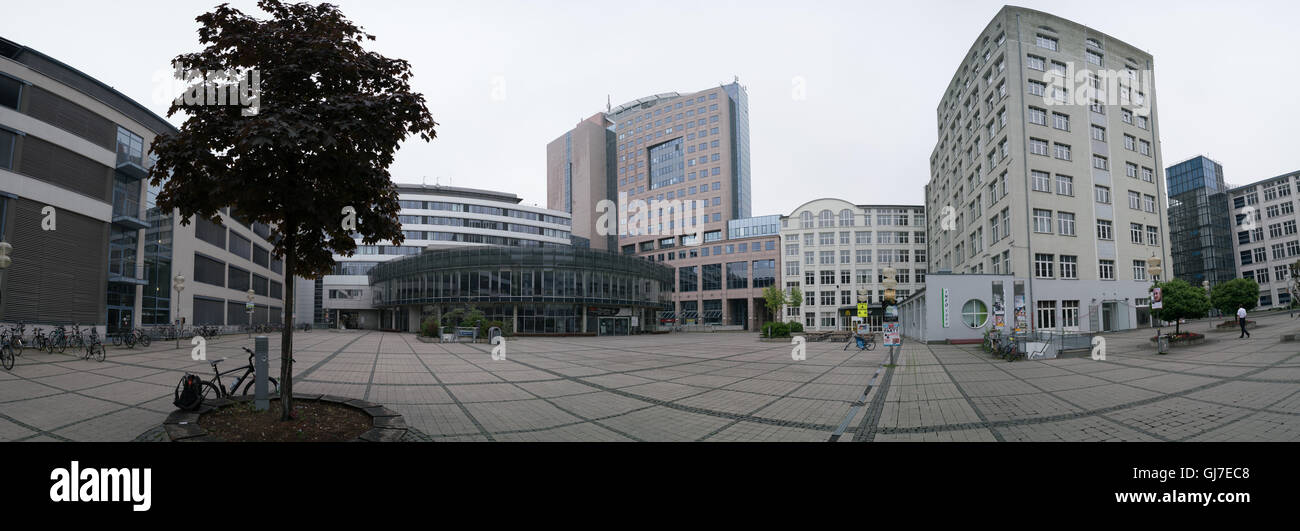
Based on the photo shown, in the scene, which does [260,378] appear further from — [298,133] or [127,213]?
[127,213]

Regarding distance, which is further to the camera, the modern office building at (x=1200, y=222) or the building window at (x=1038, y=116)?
the modern office building at (x=1200, y=222)

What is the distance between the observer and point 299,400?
7695 mm

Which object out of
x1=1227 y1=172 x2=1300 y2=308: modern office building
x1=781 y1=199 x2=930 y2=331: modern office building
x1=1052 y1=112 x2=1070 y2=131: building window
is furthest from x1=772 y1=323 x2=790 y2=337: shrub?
x1=1227 y1=172 x2=1300 y2=308: modern office building

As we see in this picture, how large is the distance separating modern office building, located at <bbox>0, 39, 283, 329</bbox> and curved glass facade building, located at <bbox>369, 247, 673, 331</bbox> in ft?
62.8

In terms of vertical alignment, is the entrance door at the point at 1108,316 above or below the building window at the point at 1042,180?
below

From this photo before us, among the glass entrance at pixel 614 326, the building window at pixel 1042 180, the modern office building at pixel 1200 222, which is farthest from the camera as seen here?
the modern office building at pixel 1200 222

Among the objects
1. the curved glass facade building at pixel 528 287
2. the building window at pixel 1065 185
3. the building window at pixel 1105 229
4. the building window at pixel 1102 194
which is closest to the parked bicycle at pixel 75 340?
the curved glass facade building at pixel 528 287

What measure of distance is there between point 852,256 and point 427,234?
209 ft

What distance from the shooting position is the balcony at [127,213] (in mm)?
28531

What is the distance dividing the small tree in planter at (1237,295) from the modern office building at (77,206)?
2498 inches

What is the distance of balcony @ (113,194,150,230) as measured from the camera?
28531 millimetres

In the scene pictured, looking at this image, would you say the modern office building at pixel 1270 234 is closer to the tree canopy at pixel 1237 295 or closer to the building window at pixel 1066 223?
the tree canopy at pixel 1237 295

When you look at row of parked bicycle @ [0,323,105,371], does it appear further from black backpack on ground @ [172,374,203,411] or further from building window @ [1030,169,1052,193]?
building window @ [1030,169,1052,193]
